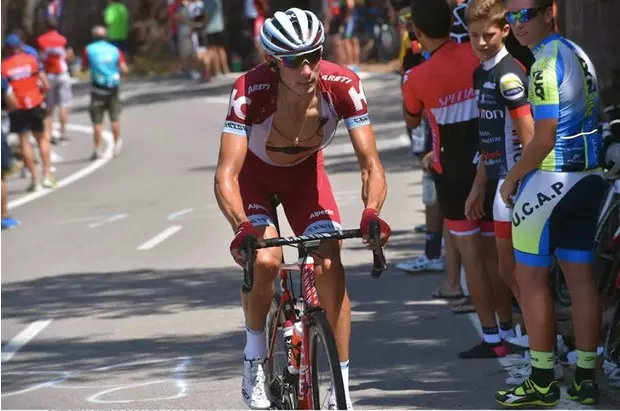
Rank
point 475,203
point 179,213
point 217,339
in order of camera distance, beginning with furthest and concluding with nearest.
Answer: point 179,213 < point 217,339 < point 475,203

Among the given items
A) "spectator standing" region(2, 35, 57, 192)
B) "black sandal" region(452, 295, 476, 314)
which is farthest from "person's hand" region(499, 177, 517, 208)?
"spectator standing" region(2, 35, 57, 192)

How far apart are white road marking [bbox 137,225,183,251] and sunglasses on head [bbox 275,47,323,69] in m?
9.17

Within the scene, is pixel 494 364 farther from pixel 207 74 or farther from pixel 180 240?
pixel 207 74

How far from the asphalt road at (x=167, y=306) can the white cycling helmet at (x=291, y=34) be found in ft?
7.33

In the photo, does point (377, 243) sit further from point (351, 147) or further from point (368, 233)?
point (351, 147)

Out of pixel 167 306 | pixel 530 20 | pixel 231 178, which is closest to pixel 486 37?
pixel 530 20

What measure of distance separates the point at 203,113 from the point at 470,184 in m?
21.4

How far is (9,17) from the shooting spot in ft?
119

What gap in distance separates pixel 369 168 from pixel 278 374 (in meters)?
1.13

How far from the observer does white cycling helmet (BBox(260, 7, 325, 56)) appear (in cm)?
682

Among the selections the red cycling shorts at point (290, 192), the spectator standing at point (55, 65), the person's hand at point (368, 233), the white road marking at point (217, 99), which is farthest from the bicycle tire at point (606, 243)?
the white road marking at point (217, 99)

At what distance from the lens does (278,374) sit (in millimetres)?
7379

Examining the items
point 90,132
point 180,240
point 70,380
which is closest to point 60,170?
point 90,132

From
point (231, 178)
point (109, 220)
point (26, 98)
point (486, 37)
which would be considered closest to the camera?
point (231, 178)
